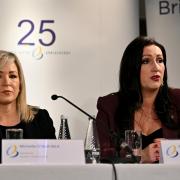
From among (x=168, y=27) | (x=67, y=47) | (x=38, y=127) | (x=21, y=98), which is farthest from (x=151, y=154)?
(x=168, y=27)

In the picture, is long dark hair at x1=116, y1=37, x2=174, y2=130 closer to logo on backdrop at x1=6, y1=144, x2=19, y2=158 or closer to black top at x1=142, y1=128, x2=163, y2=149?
black top at x1=142, y1=128, x2=163, y2=149

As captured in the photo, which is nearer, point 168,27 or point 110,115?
point 110,115

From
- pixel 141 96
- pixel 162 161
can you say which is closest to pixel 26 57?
pixel 141 96

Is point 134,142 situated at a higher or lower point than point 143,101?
lower

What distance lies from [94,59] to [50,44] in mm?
304

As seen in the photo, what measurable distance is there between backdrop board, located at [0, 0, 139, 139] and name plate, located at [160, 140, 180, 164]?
1.45 meters

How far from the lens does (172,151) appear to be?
128 centimetres

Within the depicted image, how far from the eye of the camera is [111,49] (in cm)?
279
